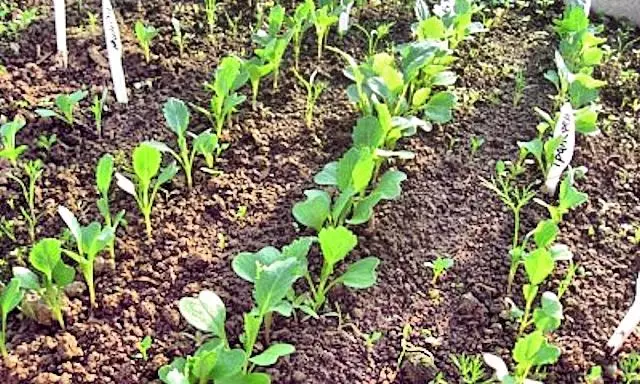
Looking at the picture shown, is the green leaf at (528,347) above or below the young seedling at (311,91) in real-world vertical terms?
below

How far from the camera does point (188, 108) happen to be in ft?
6.54

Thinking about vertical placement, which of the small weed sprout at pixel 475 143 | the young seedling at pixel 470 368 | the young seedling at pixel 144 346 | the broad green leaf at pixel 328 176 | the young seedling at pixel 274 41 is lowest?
the young seedling at pixel 470 368

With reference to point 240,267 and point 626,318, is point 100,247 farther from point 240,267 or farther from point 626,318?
point 626,318

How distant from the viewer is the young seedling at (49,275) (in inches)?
58.8

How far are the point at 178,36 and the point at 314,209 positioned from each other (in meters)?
0.68

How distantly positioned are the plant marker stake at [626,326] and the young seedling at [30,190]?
1.01 metres

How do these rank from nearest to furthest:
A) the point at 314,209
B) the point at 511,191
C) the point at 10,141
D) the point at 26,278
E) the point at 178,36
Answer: the point at 26,278
the point at 314,209
the point at 10,141
the point at 511,191
the point at 178,36

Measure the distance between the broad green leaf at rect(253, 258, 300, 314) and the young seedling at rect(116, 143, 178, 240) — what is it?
339mm

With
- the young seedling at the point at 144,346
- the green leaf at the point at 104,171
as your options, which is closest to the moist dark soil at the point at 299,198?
the young seedling at the point at 144,346

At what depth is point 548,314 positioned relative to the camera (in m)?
1.52

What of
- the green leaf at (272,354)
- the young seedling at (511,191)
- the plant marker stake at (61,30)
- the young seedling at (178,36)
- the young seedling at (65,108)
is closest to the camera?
the green leaf at (272,354)

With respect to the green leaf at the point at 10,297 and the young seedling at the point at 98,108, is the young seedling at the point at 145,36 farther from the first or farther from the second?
the green leaf at the point at 10,297

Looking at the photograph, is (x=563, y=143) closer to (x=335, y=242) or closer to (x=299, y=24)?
(x=335, y=242)

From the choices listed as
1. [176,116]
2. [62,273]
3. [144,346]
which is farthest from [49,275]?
[176,116]
